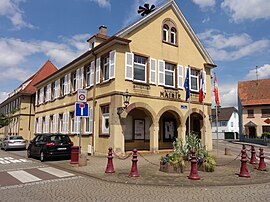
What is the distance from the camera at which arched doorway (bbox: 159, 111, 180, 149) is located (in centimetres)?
2053

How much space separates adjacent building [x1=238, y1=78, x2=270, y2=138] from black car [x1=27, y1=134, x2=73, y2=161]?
37.2 meters

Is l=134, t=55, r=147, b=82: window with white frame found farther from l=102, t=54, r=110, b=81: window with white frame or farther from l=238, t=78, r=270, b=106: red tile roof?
l=238, t=78, r=270, b=106: red tile roof

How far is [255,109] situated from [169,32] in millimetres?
32238

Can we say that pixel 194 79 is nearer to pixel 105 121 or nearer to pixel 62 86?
pixel 105 121

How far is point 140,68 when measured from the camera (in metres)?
18.2

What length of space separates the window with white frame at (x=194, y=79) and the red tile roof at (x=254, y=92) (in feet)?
92.5

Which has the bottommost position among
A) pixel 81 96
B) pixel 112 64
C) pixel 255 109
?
pixel 81 96

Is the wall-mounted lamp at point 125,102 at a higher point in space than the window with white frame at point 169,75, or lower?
lower

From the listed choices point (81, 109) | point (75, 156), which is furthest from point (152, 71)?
point (75, 156)

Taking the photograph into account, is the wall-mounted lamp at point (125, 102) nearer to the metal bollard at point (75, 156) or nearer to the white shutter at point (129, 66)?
the white shutter at point (129, 66)

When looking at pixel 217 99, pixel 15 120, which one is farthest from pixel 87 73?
pixel 15 120

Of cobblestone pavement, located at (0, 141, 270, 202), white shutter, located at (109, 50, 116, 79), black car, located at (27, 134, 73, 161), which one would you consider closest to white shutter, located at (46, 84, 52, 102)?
black car, located at (27, 134, 73, 161)

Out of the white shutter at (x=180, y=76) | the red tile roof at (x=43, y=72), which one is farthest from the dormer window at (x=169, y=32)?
the red tile roof at (x=43, y=72)

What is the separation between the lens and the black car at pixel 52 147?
14.6 metres
